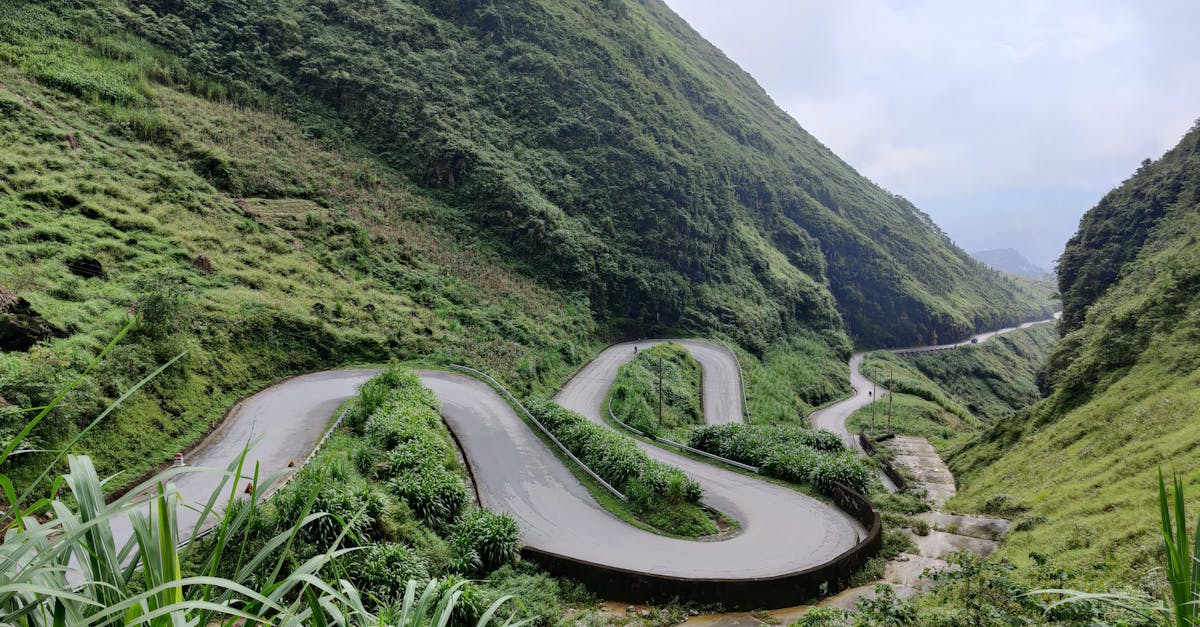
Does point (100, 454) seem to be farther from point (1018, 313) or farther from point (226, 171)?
point (1018, 313)

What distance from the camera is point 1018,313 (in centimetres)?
12456

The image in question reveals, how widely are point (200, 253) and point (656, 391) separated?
26.5 metres

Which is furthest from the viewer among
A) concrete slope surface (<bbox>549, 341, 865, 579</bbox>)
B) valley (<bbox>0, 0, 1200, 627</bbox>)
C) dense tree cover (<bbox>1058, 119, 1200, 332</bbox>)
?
dense tree cover (<bbox>1058, 119, 1200, 332</bbox>)

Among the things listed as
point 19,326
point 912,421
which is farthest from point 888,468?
point 19,326

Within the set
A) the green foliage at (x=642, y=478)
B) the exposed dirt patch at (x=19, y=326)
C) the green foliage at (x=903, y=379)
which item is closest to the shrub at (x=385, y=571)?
the green foliage at (x=642, y=478)

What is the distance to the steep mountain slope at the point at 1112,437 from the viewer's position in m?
10.9

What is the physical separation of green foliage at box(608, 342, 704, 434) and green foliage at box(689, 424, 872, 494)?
5.12 metres

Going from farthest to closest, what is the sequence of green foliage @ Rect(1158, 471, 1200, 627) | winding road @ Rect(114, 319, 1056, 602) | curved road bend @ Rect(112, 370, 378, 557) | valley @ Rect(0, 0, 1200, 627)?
1. curved road bend @ Rect(112, 370, 378, 557)
2. winding road @ Rect(114, 319, 1056, 602)
3. valley @ Rect(0, 0, 1200, 627)
4. green foliage @ Rect(1158, 471, 1200, 627)

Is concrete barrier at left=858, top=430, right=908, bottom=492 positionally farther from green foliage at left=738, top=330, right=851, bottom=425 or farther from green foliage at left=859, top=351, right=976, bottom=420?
green foliage at left=859, top=351, right=976, bottom=420

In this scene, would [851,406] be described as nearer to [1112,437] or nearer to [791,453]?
[791,453]

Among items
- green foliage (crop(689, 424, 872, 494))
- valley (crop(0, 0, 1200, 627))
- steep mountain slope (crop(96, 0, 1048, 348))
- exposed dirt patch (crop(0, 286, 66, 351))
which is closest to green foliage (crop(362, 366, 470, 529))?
valley (crop(0, 0, 1200, 627))

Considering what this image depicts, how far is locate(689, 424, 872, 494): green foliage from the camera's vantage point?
17844 mm

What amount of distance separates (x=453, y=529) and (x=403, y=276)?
2664cm

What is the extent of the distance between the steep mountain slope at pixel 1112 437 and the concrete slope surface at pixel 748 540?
430 centimetres
